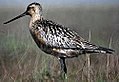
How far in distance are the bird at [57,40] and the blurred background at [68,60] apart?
0.10 metres

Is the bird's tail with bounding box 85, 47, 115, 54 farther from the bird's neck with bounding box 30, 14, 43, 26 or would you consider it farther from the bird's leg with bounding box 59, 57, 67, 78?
the bird's neck with bounding box 30, 14, 43, 26

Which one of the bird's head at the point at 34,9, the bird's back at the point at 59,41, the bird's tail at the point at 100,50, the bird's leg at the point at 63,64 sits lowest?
the bird's leg at the point at 63,64

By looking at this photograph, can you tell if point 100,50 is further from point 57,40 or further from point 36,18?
point 36,18

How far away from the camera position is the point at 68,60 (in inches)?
161

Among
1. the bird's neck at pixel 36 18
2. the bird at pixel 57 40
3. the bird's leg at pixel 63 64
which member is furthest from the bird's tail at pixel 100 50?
the bird's neck at pixel 36 18

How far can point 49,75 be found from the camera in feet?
12.6

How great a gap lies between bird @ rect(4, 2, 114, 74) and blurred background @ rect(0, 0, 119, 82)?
10 centimetres

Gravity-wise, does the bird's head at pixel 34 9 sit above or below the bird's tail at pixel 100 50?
above

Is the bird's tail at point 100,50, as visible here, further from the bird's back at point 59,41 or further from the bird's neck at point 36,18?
the bird's neck at point 36,18

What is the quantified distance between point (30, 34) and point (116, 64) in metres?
0.66

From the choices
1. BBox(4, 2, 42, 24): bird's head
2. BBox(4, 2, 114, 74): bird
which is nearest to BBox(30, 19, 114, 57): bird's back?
BBox(4, 2, 114, 74): bird

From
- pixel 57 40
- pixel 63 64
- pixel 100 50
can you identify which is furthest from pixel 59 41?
pixel 100 50

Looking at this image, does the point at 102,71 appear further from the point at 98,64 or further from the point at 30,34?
the point at 30,34

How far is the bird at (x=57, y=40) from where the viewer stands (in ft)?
12.9
